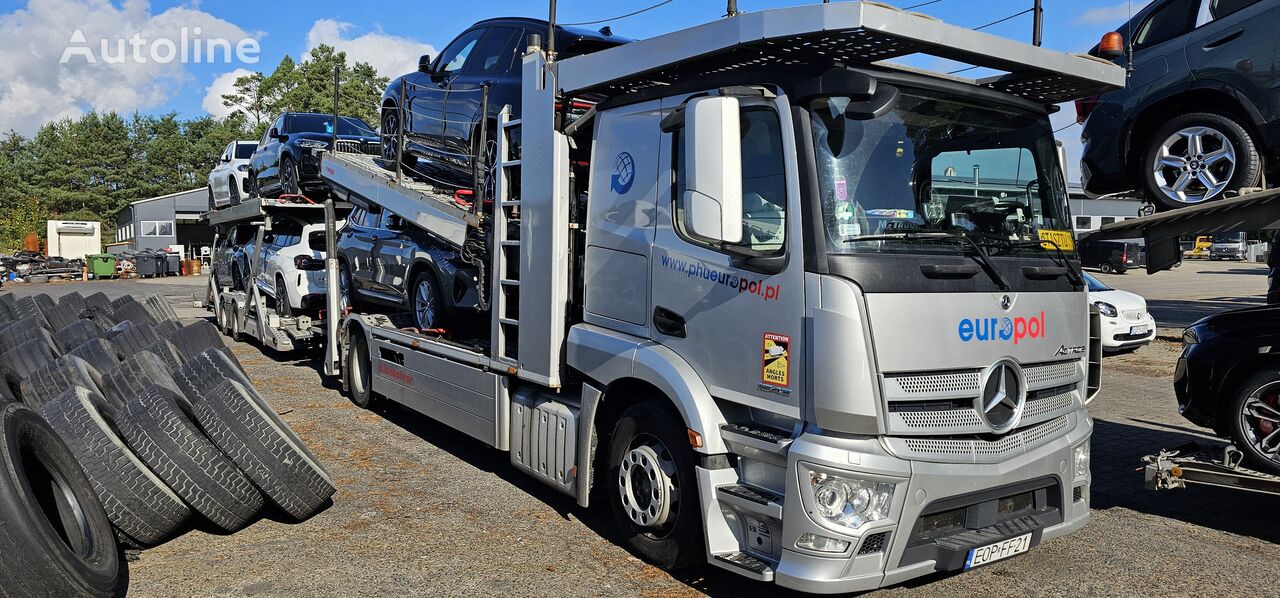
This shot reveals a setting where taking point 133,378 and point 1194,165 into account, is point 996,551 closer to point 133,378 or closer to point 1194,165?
point 1194,165

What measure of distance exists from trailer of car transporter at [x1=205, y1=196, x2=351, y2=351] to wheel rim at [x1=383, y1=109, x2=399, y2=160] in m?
1.10

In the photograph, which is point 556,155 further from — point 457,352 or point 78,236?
point 78,236

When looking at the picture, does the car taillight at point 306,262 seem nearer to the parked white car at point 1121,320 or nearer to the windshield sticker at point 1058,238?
the windshield sticker at point 1058,238

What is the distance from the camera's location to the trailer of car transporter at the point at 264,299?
11273 millimetres

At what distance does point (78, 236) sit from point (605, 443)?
51.1 m

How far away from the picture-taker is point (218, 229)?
14.9 meters

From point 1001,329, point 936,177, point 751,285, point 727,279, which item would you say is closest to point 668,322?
point 727,279

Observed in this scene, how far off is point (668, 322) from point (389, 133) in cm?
569

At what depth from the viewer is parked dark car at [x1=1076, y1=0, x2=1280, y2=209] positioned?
516cm

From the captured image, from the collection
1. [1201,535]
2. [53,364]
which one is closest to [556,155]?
[53,364]

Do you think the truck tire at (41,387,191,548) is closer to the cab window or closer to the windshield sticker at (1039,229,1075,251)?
the cab window

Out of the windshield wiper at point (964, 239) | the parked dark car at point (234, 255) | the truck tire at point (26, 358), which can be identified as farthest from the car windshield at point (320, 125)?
the windshield wiper at point (964, 239)

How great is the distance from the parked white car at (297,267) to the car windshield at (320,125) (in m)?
1.48

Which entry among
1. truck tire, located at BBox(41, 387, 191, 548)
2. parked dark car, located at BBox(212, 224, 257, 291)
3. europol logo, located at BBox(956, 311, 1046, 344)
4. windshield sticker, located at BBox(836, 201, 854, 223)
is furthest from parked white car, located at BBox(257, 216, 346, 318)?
europol logo, located at BBox(956, 311, 1046, 344)
